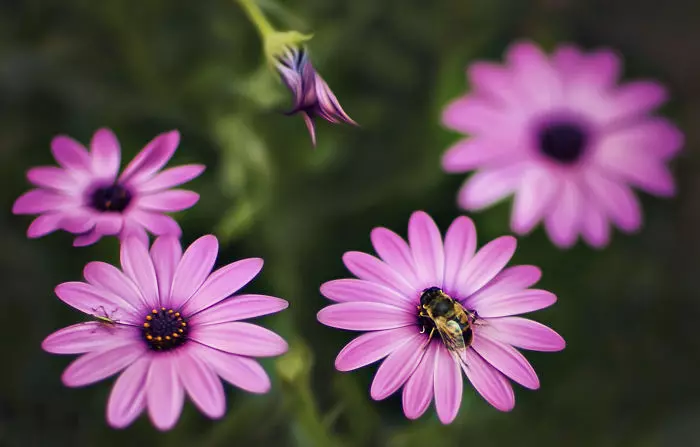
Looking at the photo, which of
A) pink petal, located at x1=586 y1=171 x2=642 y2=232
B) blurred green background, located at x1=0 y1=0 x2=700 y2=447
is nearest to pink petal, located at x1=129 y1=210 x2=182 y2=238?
blurred green background, located at x1=0 y1=0 x2=700 y2=447

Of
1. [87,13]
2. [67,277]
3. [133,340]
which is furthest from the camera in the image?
[87,13]

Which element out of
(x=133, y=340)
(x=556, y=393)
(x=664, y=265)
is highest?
(x=664, y=265)

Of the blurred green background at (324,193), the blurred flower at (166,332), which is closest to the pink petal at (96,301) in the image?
the blurred flower at (166,332)

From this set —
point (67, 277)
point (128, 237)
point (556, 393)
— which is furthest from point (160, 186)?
point (556, 393)

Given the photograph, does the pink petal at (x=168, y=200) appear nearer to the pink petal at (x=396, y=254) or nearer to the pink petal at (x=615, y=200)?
the pink petal at (x=396, y=254)

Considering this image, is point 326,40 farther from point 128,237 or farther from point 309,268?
point 128,237

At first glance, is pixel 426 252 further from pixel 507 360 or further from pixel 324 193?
pixel 324 193
